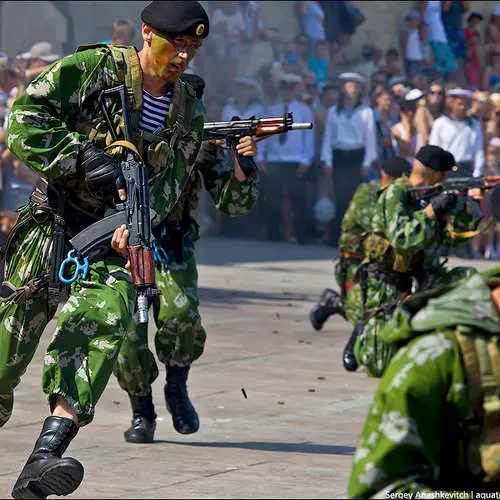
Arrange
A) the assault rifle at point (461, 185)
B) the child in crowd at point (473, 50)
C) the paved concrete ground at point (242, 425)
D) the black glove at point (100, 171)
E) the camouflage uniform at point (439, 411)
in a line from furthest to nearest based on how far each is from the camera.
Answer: the child in crowd at point (473, 50)
the assault rifle at point (461, 185)
the paved concrete ground at point (242, 425)
the black glove at point (100, 171)
the camouflage uniform at point (439, 411)

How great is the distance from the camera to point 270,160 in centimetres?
2050

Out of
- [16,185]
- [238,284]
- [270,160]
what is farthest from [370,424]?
[270,160]

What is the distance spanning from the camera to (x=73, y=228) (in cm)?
612

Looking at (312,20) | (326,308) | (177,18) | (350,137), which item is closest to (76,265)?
(177,18)

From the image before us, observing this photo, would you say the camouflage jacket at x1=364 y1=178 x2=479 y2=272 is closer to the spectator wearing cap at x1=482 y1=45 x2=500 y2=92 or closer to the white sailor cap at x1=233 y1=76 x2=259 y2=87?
the white sailor cap at x1=233 y1=76 x2=259 y2=87

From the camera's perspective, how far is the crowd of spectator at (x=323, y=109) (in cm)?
1978

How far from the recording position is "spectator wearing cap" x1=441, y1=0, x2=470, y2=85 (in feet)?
74.8

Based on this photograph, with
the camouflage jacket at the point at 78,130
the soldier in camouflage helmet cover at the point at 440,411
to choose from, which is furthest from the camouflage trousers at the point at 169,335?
the soldier in camouflage helmet cover at the point at 440,411

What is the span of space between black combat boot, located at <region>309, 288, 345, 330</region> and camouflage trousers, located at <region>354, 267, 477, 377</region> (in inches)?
61.7

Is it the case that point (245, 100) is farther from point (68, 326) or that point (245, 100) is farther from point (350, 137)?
point (68, 326)

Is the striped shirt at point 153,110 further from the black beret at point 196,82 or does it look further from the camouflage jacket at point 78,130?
the black beret at point 196,82

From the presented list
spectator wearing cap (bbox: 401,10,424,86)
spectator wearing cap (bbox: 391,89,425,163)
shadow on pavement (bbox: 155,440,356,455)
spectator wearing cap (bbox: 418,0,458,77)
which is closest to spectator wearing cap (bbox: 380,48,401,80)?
spectator wearing cap (bbox: 401,10,424,86)

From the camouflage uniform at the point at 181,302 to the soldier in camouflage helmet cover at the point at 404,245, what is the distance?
101 inches

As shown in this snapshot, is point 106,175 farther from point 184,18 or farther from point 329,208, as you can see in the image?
point 329,208
